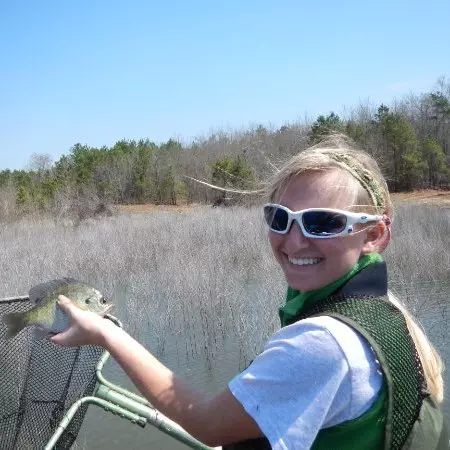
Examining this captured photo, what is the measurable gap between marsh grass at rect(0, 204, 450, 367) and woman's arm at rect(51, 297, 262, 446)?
5608 millimetres

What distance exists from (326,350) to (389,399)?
171 millimetres

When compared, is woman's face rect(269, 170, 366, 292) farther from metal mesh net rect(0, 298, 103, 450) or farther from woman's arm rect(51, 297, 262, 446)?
metal mesh net rect(0, 298, 103, 450)

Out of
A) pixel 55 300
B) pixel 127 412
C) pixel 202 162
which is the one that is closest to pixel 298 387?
pixel 55 300

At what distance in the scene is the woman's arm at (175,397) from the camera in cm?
135

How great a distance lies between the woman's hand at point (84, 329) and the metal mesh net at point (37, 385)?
1.37 metres

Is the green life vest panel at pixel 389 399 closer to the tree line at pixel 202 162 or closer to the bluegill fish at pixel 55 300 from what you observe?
the bluegill fish at pixel 55 300

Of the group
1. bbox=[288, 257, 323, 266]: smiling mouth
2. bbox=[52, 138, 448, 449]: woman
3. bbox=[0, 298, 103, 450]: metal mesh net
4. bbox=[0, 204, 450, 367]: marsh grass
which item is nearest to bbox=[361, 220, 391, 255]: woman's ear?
bbox=[52, 138, 448, 449]: woman

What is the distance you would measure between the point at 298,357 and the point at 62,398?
2.20m

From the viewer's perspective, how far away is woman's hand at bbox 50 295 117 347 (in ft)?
5.28

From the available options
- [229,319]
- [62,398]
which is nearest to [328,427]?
[62,398]

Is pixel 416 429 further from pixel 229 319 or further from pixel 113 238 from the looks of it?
pixel 113 238

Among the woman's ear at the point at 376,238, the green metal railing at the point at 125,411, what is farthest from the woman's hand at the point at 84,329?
the green metal railing at the point at 125,411

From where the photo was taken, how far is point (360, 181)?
157 centimetres

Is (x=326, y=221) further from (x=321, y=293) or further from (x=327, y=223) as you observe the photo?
(x=321, y=293)
